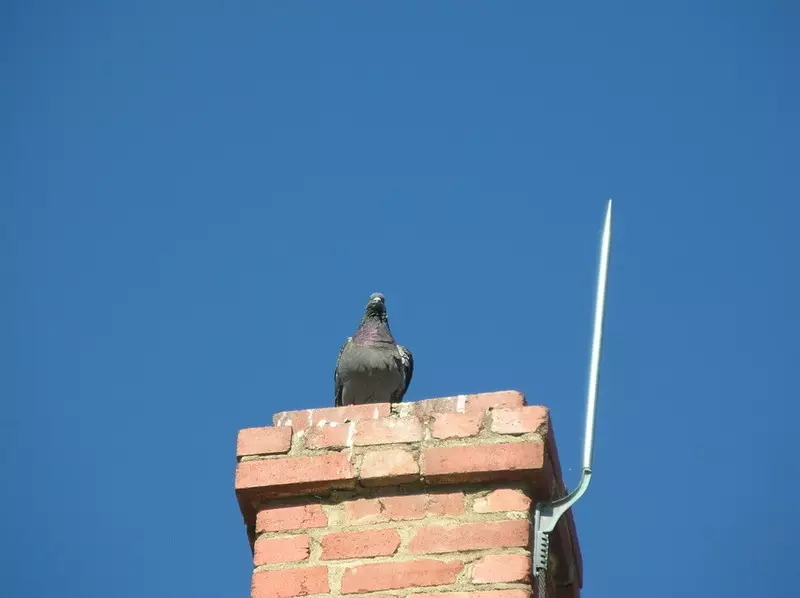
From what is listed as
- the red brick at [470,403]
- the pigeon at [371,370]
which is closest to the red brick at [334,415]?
the red brick at [470,403]

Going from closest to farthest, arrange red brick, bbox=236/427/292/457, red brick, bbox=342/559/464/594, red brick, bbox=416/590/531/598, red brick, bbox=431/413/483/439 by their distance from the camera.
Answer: red brick, bbox=416/590/531/598
red brick, bbox=342/559/464/594
red brick, bbox=431/413/483/439
red brick, bbox=236/427/292/457

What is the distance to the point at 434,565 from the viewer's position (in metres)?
3.91

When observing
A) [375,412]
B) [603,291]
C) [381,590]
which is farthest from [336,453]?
[603,291]

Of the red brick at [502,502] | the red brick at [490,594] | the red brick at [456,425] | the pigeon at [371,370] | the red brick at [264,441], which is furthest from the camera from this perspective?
the pigeon at [371,370]

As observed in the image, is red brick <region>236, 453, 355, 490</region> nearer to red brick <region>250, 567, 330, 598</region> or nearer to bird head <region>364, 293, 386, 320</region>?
red brick <region>250, 567, 330, 598</region>

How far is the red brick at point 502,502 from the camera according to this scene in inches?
157

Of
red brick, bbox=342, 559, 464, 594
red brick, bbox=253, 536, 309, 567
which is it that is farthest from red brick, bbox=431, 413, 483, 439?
red brick, bbox=253, 536, 309, 567

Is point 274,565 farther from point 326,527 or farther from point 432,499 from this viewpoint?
point 432,499

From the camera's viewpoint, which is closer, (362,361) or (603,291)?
(603,291)

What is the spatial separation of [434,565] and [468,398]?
53cm

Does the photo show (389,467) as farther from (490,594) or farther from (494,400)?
(490,594)

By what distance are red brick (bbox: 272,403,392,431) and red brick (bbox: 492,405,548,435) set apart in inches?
13.6

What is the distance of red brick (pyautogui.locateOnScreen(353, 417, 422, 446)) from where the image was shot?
4156mm

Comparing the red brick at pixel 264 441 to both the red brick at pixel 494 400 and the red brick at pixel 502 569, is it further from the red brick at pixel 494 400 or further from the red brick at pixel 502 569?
the red brick at pixel 502 569
